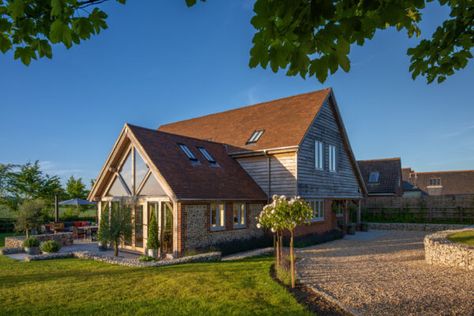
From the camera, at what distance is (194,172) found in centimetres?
1519

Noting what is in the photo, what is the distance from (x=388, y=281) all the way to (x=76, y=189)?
3681 cm

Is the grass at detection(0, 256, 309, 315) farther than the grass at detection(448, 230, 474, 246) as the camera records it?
No

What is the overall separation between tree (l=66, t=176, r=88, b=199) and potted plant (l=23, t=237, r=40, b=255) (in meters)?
23.7

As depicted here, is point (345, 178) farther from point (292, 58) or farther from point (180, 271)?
point (292, 58)

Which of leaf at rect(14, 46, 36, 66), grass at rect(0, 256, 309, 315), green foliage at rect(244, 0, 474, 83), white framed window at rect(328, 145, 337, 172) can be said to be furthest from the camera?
white framed window at rect(328, 145, 337, 172)

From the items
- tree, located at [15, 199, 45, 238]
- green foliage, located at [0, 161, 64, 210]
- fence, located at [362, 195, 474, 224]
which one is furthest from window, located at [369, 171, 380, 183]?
green foliage, located at [0, 161, 64, 210]

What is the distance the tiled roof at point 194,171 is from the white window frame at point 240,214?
537 millimetres

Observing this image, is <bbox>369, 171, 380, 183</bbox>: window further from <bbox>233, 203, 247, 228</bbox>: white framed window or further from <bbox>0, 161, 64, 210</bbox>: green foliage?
<bbox>0, 161, 64, 210</bbox>: green foliage

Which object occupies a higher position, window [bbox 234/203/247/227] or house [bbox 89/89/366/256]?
house [bbox 89/89/366/256]

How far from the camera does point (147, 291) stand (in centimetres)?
823

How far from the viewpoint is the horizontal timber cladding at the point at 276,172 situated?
17.3 metres

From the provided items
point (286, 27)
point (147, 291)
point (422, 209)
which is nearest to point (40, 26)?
point (286, 27)

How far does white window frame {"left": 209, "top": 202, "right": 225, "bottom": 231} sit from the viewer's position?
1458 centimetres

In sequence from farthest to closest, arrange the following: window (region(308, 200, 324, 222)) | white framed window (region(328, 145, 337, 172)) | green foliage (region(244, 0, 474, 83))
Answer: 1. white framed window (region(328, 145, 337, 172))
2. window (region(308, 200, 324, 222))
3. green foliage (region(244, 0, 474, 83))
